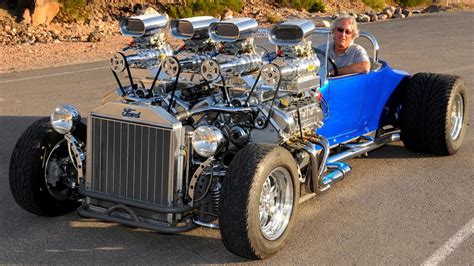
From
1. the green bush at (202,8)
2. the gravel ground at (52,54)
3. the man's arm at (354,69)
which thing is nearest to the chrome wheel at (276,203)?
the man's arm at (354,69)

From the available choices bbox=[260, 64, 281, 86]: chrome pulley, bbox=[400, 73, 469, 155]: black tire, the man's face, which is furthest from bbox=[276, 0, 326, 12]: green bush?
bbox=[260, 64, 281, 86]: chrome pulley

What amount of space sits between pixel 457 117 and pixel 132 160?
13.1ft

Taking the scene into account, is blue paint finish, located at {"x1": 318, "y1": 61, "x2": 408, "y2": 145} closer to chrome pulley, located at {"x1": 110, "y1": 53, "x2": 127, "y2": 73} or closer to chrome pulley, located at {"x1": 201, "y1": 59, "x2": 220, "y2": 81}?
chrome pulley, located at {"x1": 201, "y1": 59, "x2": 220, "y2": 81}

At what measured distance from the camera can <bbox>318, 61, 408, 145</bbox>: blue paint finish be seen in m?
6.38

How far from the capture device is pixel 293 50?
5.44m

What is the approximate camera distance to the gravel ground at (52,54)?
14570mm

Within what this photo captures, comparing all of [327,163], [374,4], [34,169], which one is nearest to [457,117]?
[327,163]

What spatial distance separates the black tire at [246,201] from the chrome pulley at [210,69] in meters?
0.58

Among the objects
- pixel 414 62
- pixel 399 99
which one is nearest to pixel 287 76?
pixel 399 99

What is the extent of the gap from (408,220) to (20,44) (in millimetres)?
13349

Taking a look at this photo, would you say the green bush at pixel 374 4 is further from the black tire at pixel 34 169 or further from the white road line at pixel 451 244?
the black tire at pixel 34 169

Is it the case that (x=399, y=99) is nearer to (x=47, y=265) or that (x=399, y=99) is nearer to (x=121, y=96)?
(x=121, y=96)

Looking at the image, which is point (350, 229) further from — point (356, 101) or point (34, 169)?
point (34, 169)

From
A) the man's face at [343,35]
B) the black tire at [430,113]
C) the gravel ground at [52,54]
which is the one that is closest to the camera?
the man's face at [343,35]
